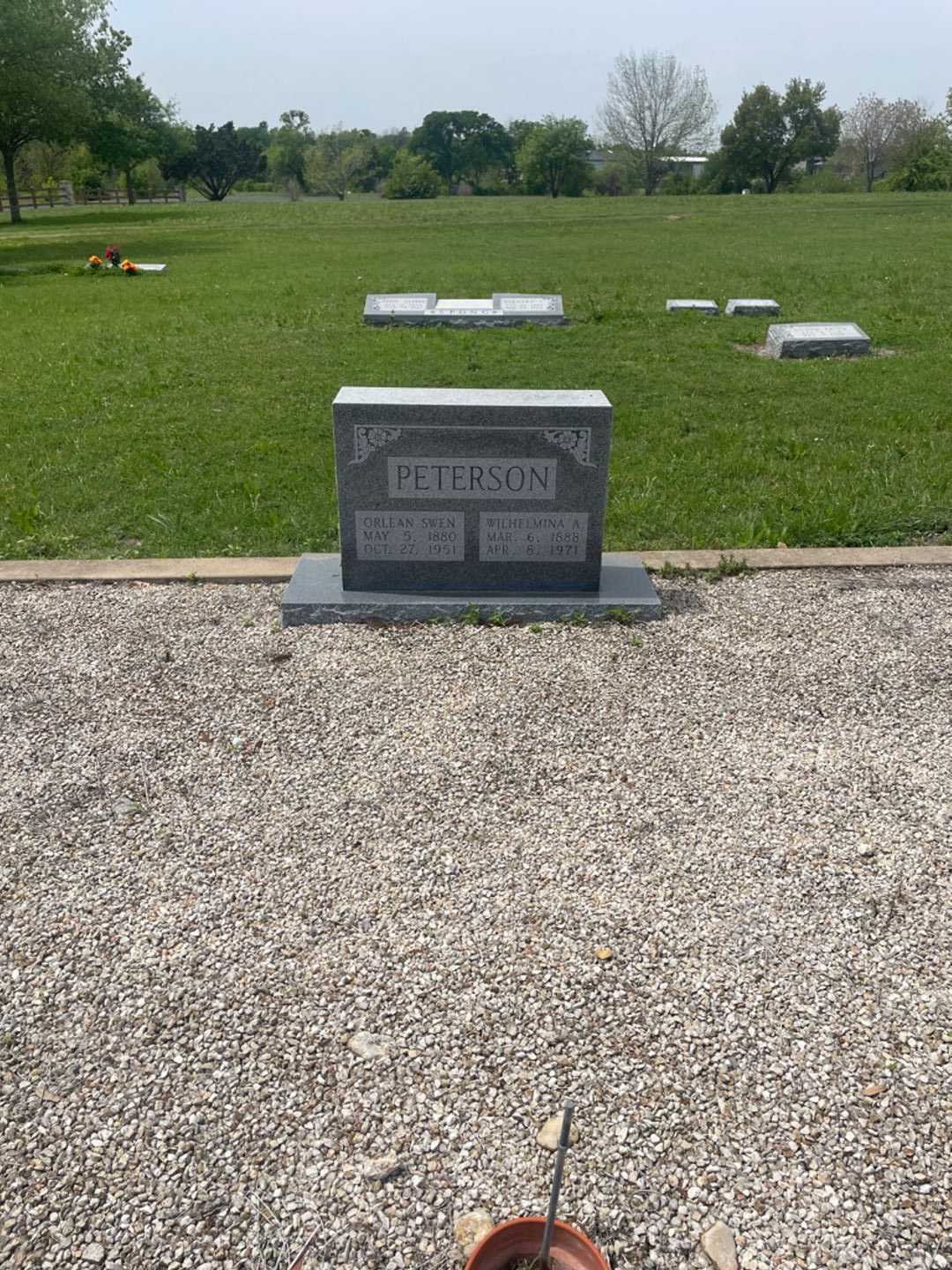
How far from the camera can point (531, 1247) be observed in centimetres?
→ 215

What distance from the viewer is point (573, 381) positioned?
34.1 ft

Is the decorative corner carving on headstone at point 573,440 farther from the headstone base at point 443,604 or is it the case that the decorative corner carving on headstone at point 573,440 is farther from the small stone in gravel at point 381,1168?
the small stone in gravel at point 381,1168

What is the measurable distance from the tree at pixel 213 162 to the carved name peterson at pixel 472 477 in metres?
76.4

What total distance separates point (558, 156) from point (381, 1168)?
74.1 m

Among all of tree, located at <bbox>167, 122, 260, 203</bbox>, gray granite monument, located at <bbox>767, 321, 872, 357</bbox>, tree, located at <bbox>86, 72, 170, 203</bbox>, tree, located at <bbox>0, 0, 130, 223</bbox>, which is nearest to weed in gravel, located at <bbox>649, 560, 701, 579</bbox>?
gray granite monument, located at <bbox>767, 321, 872, 357</bbox>

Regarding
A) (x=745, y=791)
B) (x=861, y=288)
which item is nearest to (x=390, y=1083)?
(x=745, y=791)

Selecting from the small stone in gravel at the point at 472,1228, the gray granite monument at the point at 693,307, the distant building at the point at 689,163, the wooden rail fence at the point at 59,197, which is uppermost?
the distant building at the point at 689,163

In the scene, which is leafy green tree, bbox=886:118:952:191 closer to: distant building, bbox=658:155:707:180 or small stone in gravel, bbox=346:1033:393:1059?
distant building, bbox=658:155:707:180

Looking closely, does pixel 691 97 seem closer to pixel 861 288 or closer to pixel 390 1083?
pixel 861 288

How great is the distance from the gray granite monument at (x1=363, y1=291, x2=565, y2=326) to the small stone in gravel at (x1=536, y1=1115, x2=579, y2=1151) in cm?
1239

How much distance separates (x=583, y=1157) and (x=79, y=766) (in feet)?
8.43

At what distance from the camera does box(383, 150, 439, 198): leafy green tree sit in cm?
5841

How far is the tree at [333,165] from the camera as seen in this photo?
7581cm

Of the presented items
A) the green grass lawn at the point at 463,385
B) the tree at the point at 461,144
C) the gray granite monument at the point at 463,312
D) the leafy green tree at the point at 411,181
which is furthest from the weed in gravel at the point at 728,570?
the tree at the point at 461,144
